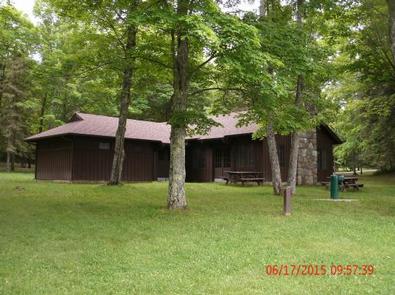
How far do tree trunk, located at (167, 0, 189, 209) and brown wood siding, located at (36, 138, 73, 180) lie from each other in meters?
12.6

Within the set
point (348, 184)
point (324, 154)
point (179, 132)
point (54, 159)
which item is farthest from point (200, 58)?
point (324, 154)

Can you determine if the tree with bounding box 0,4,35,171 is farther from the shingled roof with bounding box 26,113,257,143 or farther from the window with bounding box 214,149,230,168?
the window with bounding box 214,149,230,168

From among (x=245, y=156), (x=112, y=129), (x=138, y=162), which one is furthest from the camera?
(x=138, y=162)

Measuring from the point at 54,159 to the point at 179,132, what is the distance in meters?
14.7

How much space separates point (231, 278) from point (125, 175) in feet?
63.5

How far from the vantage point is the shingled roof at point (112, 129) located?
22.6m

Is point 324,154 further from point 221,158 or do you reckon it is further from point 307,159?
point 221,158

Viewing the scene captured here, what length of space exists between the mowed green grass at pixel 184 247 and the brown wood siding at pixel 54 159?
1002 centimetres

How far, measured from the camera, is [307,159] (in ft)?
79.0

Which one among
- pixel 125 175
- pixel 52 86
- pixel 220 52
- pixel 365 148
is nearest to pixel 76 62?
pixel 52 86

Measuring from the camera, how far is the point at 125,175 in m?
24.1

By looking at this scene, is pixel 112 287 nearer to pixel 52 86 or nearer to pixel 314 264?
pixel 314 264

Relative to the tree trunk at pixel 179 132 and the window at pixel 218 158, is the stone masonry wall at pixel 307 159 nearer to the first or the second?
the window at pixel 218 158

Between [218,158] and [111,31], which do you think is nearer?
[111,31]
